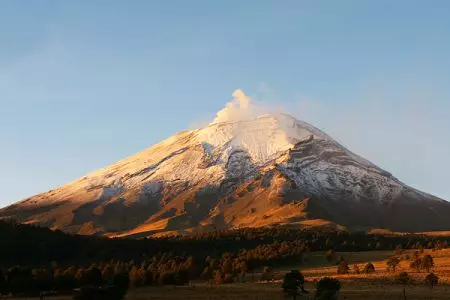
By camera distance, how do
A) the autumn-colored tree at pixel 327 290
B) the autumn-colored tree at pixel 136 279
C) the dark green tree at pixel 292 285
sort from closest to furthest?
the autumn-colored tree at pixel 327 290, the dark green tree at pixel 292 285, the autumn-colored tree at pixel 136 279

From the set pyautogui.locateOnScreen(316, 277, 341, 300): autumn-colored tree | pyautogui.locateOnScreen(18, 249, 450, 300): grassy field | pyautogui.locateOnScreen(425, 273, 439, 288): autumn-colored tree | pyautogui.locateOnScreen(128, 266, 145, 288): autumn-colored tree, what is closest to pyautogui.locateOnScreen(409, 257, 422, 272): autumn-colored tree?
pyautogui.locateOnScreen(18, 249, 450, 300): grassy field

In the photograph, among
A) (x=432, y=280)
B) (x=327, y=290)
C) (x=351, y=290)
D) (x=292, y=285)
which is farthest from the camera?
(x=432, y=280)

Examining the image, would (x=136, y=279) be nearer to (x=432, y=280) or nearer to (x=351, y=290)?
(x=351, y=290)

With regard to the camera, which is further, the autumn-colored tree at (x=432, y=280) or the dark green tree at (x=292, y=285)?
the autumn-colored tree at (x=432, y=280)

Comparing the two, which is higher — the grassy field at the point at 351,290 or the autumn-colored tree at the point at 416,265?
the autumn-colored tree at the point at 416,265

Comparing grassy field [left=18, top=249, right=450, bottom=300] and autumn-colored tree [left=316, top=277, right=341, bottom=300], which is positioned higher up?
autumn-colored tree [left=316, top=277, right=341, bottom=300]

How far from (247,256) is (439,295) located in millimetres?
106313

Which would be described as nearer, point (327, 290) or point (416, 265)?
point (327, 290)

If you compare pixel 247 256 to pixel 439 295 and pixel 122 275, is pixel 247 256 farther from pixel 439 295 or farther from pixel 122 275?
pixel 439 295

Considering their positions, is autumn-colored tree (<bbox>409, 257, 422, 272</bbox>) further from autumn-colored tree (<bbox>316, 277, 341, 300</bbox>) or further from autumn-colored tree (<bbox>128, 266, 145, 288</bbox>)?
autumn-colored tree (<bbox>128, 266, 145, 288</bbox>)

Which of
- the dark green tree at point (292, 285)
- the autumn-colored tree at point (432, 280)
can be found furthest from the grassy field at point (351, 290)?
the dark green tree at point (292, 285)

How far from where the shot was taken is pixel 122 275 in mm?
122375

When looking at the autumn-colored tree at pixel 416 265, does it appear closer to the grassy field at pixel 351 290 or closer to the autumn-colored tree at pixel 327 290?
the grassy field at pixel 351 290

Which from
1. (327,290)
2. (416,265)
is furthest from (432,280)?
(416,265)
